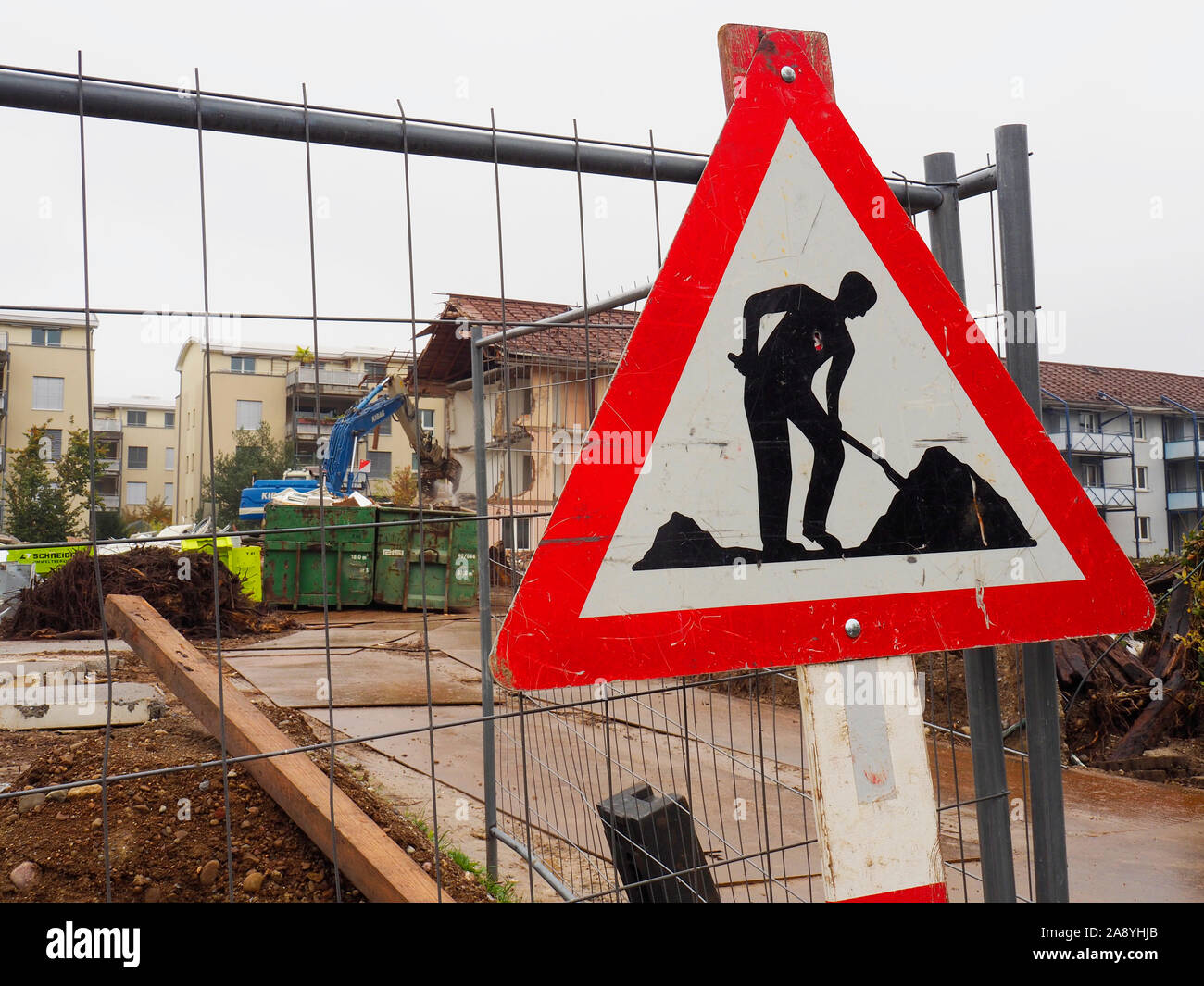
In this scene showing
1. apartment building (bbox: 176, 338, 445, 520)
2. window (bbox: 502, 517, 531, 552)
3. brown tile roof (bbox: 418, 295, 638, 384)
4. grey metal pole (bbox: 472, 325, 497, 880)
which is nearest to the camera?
apartment building (bbox: 176, 338, 445, 520)

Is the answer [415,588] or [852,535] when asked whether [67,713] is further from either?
[415,588]

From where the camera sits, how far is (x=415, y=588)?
1588 cm

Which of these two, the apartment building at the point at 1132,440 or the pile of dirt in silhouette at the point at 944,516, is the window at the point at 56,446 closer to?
the pile of dirt in silhouette at the point at 944,516

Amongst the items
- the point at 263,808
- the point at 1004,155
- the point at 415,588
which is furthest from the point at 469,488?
the point at 415,588

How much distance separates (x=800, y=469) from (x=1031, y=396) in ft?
2.73

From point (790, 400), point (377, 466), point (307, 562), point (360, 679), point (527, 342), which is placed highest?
point (527, 342)

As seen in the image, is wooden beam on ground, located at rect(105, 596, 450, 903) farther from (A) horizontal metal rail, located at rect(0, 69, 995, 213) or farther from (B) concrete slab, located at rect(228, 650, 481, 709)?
(B) concrete slab, located at rect(228, 650, 481, 709)

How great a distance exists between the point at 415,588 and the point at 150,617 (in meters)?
12.0

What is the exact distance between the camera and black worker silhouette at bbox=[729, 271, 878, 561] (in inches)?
57.3

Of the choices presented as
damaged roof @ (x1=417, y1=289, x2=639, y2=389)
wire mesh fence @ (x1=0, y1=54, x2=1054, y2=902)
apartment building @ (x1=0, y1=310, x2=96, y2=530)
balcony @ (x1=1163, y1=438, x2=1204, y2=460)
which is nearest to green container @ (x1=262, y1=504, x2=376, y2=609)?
wire mesh fence @ (x1=0, y1=54, x2=1054, y2=902)

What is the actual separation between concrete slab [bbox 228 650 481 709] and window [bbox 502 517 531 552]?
4069mm

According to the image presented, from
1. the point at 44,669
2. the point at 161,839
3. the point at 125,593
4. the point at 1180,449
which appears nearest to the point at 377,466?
the point at 44,669

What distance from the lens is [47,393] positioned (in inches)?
116

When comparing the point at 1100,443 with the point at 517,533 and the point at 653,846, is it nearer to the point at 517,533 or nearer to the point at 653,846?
the point at 653,846
